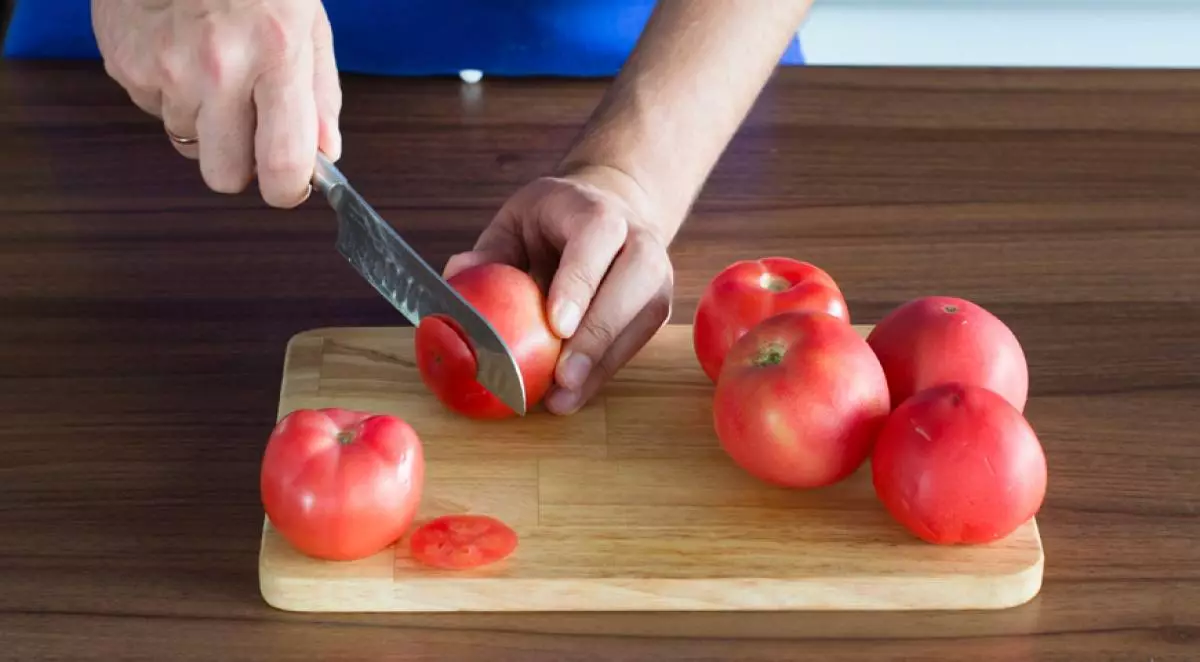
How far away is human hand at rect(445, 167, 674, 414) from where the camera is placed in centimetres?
128

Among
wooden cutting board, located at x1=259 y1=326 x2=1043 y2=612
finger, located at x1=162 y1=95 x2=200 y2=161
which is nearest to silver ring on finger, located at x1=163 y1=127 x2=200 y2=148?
finger, located at x1=162 y1=95 x2=200 y2=161

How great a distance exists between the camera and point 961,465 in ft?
3.54

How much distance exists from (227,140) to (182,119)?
0.06 metres

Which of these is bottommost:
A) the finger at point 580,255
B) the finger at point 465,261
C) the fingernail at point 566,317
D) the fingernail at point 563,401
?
the fingernail at point 563,401

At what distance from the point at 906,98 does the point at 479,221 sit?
1.92 ft

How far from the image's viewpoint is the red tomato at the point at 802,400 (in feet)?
3.71

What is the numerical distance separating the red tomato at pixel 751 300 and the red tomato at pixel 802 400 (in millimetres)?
86

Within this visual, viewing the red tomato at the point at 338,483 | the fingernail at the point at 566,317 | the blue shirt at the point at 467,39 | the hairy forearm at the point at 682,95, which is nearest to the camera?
the red tomato at the point at 338,483

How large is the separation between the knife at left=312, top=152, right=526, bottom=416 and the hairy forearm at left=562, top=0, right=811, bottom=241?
1.02ft

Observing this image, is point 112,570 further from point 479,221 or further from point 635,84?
point 635,84

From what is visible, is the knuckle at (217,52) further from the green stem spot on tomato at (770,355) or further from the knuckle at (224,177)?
the green stem spot on tomato at (770,355)

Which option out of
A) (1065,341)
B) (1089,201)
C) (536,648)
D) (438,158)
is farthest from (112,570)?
(1089,201)

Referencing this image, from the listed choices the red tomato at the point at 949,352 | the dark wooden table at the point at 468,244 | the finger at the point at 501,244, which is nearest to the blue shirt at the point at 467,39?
the dark wooden table at the point at 468,244

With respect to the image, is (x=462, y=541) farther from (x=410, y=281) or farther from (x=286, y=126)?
(x=286, y=126)
